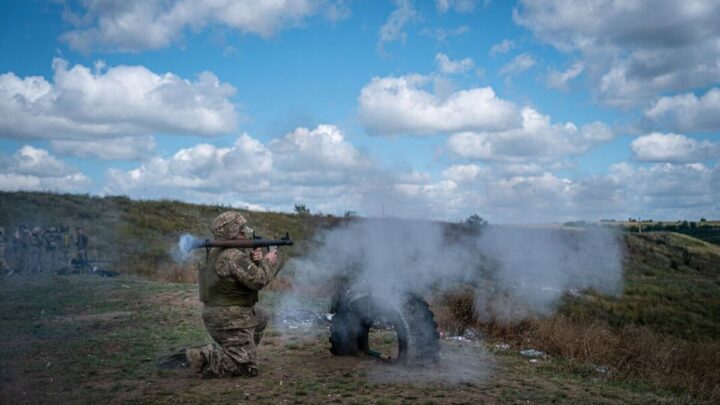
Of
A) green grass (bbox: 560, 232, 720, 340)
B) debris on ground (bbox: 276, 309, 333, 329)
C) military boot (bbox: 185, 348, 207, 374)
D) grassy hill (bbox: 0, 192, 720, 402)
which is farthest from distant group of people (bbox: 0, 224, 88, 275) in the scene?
green grass (bbox: 560, 232, 720, 340)

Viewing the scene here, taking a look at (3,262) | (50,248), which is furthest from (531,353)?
(50,248)

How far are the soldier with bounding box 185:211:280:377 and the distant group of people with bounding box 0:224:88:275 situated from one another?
16964 mm

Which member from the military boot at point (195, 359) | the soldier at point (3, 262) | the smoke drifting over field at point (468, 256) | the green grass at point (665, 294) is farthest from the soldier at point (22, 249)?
the green grass at point (665, 294)

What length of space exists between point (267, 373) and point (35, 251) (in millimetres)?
18409

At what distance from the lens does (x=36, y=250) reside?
2281cm

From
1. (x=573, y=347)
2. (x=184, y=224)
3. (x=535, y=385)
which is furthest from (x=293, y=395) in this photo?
(x=184, y=224)

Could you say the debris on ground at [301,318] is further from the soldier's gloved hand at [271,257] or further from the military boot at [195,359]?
the soldier's gloved hand at [271,257]

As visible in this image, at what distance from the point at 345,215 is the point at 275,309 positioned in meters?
3.62

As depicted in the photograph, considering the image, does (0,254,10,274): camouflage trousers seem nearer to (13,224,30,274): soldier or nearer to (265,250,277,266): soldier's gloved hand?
(13,224,30,274): soldier

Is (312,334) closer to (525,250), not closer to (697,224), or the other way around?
(525,250)

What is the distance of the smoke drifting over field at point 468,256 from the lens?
33.3ft

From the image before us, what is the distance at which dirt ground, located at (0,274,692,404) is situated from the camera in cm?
709

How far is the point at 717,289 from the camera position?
90.1 ft

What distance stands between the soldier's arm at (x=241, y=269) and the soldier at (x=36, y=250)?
17752 millimetres
